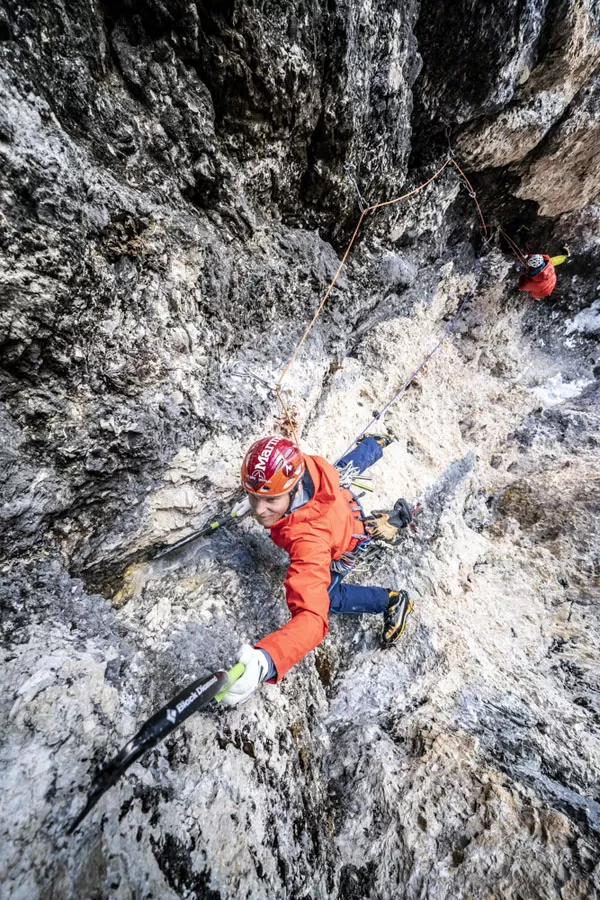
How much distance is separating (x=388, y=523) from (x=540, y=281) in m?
5.31

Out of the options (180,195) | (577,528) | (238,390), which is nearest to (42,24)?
(180,195)

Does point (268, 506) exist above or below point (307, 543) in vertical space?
above

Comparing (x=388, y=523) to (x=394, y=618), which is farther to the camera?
(x=388, y=523)

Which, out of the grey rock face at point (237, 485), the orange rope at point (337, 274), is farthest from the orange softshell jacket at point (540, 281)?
the orange rope at point (337, 274)

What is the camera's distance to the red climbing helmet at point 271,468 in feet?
9.11

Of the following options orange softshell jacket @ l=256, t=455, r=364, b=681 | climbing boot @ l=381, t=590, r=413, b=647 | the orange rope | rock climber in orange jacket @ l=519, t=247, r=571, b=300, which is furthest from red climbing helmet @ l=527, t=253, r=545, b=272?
climbing boot @ l=381, t=590, r=413, b=647

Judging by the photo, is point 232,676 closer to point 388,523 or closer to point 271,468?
point 271,468

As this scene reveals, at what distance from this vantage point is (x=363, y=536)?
12.2ft

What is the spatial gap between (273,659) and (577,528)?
13.4ft

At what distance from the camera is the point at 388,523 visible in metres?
3.95

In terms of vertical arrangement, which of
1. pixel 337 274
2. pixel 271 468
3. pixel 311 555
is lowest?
pixel 311 555

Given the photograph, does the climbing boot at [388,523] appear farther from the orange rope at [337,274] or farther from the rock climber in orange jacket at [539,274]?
the rock climber in orange jacket at [539,274]

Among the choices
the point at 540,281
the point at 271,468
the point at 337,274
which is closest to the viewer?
the point at 271,468

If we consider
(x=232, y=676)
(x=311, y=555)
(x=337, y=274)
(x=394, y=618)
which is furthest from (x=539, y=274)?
(x=232, y=676)
